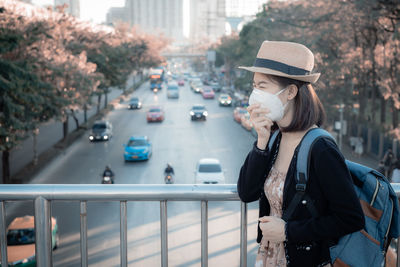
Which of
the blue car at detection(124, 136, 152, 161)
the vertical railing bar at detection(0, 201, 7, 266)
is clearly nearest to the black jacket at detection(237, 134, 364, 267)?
the vertical railing bar at detection(0, 201, 7, 266)

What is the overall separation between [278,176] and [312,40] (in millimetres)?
29083

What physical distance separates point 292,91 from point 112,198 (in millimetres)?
1360

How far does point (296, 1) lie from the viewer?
128 ft

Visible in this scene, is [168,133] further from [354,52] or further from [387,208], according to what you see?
[387,208]

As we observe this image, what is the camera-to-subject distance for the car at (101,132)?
123ft

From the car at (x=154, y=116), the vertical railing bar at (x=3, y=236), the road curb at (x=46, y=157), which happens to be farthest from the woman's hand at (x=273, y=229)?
the car at (x=154, y=116)

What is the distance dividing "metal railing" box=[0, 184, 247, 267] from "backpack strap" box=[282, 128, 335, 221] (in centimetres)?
63

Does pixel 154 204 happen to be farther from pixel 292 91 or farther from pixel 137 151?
pixel 292 91

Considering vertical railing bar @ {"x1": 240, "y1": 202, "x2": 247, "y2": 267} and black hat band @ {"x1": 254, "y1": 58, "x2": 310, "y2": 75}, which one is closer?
black hat band @ {"x1": 254, "y1": 58, "x2": 310, "y2": 75}

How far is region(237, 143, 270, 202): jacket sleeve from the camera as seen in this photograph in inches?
110

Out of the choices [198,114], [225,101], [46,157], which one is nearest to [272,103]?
[46,157]

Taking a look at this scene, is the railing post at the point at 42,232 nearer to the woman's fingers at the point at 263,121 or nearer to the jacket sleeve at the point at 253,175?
the jacket sleeve at the point at 253,175

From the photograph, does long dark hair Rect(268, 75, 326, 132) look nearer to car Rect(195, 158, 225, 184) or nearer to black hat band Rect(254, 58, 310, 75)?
black hat band Rect(254, 58, 310, 75)

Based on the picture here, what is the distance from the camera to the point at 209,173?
22516 millimetres
